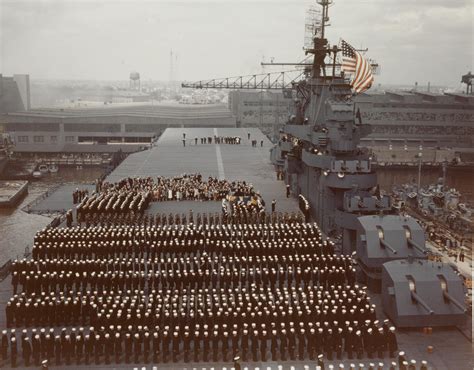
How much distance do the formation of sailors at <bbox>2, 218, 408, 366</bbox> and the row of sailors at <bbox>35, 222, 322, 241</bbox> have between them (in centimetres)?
11

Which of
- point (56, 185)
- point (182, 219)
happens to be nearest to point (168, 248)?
point (182, 219)

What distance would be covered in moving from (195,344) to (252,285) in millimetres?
4513

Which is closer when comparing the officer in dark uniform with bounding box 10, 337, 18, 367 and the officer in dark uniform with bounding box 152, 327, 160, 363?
the officer in dark uniform with bounding box 10, 337, 18, 367

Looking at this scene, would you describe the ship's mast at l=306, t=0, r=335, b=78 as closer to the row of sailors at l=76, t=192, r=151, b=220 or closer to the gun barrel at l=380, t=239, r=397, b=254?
the row of sailors at l=76, t=192, r=151, b=220

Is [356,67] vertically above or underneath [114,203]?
above

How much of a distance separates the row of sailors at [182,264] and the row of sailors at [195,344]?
16.1 feet

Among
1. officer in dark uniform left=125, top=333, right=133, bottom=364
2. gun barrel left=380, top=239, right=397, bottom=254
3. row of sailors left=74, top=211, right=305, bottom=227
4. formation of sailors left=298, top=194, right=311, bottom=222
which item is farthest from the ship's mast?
officer in dark uniform left=125, top=333, right=133, bottom=364

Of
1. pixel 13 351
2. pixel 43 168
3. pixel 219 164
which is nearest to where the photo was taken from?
pixel 13 351

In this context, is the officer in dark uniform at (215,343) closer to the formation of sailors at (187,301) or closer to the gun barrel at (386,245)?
the formation of sailors at (187,301)

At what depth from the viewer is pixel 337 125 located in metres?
28.5

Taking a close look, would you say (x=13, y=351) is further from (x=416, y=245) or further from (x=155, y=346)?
(x=416, y=245)

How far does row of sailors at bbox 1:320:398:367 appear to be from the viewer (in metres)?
16.1

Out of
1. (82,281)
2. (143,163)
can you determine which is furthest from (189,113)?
(82,281)

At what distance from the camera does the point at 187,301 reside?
1831 cm
